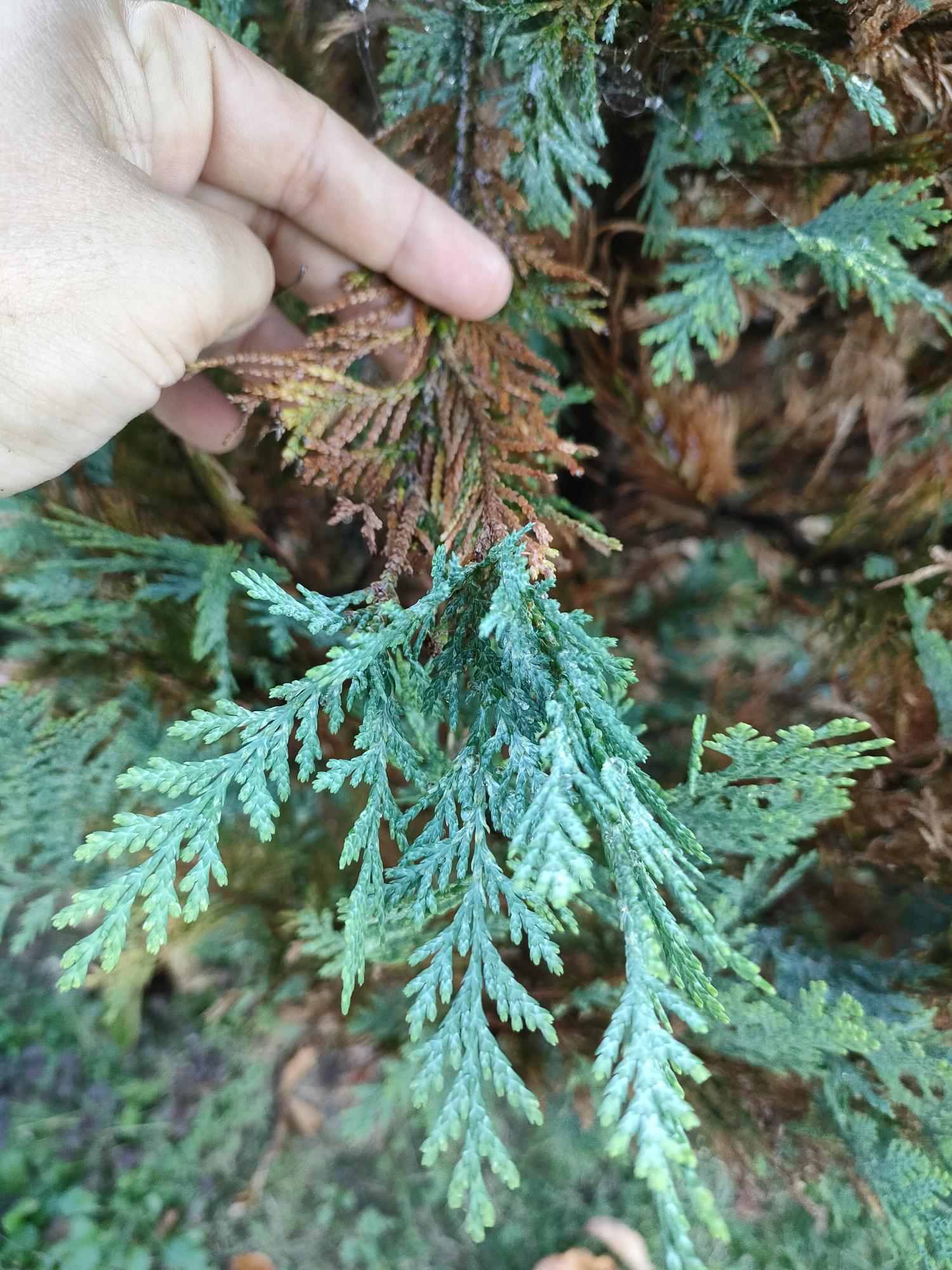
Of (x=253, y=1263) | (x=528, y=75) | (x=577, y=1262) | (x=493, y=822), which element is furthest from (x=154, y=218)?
(x=253, y=1263)

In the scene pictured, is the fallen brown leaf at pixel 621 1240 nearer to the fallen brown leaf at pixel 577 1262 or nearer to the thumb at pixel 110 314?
the fallen brown leaf at pixel 577 1262

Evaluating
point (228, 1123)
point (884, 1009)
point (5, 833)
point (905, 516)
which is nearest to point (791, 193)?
point (905, 516)

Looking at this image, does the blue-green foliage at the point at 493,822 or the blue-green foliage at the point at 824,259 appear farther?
the blue-green foliage at the point at 824,259

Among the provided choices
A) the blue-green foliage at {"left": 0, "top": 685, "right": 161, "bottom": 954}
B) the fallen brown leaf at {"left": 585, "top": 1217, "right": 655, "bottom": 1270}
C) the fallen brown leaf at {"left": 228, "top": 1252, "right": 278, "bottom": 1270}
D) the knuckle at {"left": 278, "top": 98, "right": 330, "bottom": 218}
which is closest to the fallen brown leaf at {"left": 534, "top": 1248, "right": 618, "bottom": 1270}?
the fallen brown leaf at {"left": 585, "top": 1217, "right": 655, "bottom": 1270}

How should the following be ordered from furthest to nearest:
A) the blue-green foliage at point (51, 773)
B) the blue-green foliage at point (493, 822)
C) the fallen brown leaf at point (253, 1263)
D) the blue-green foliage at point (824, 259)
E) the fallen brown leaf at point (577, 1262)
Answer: the fallen brown leaf at point (253, 1263), the fallen brown leaf at point (577, 1262), the blue-green foliage at point (51, 773), the blue-green foliage at point (824, 259), the blue-green foliage at point (493, 822)

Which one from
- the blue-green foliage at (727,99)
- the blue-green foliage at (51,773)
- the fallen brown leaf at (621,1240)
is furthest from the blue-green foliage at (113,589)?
the fallen brown leaf at (621,1240)

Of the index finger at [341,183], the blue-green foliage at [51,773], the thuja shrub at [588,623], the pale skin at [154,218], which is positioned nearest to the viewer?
the thuja shrub at [588,623]

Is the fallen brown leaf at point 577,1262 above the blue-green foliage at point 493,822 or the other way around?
the other way around

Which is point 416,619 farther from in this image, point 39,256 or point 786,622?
point 786,622
